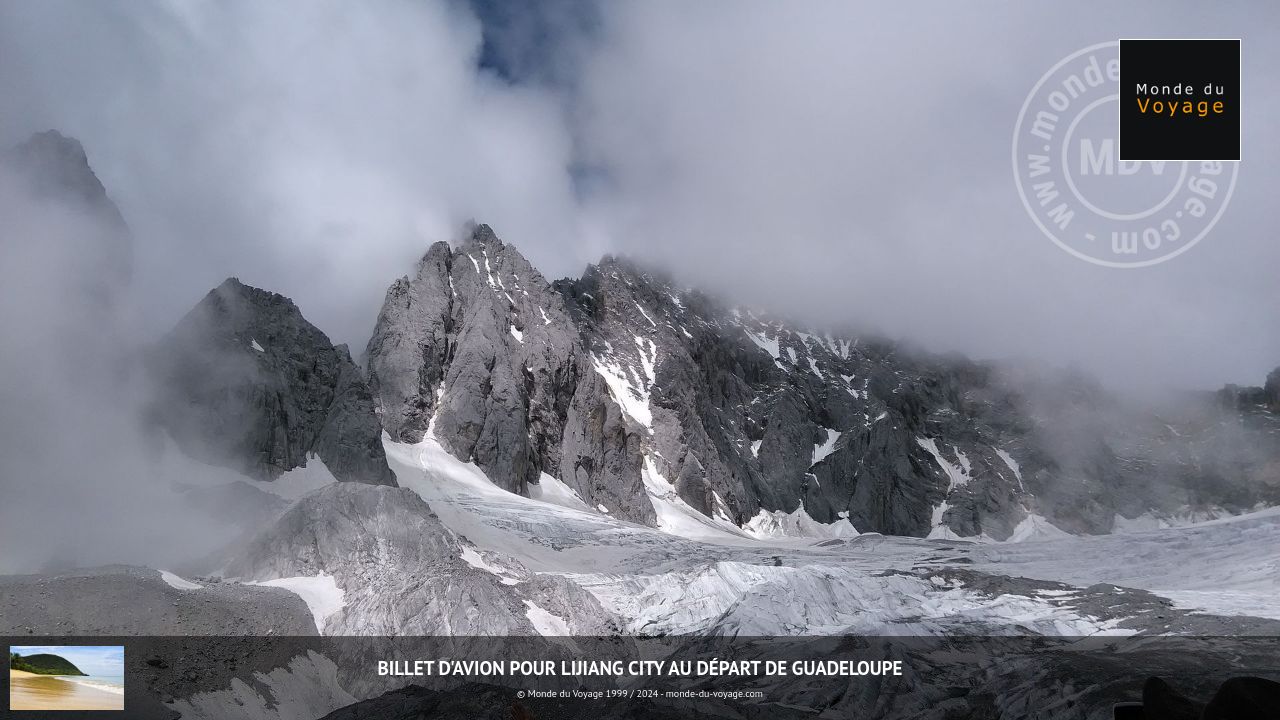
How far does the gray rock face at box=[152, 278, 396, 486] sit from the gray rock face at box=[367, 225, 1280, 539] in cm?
1787

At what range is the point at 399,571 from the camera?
181ft

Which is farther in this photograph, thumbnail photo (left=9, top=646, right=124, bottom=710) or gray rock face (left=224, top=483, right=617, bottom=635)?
gray rock face (left=224, top=483, right=617, bottom=635)

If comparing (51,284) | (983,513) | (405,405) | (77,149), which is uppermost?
(77,149)

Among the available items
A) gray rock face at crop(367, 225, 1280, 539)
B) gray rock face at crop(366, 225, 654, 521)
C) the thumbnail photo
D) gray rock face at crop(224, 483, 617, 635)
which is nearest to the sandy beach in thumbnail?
the thumbnail photo

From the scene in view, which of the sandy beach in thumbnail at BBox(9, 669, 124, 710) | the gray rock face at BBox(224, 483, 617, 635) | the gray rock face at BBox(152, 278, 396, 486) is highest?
the gray rock face at BBox(152, 278, 396, 486)

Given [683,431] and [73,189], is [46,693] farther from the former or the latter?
[683,431]

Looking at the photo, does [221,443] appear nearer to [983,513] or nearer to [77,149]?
[77,149]

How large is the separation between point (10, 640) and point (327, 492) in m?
27.1

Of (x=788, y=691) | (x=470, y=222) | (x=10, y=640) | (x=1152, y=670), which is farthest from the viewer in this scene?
(x=470, y=222)

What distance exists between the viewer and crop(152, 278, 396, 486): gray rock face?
288 ft

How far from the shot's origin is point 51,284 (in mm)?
76625

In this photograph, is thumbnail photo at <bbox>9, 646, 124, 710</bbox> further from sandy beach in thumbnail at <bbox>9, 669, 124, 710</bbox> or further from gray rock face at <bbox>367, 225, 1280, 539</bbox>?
gray rock face at <bbox>367, 225, 1280, 539</bbox>

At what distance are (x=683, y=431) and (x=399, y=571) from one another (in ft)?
349

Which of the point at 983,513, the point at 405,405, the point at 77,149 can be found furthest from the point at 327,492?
the point at 983,513
